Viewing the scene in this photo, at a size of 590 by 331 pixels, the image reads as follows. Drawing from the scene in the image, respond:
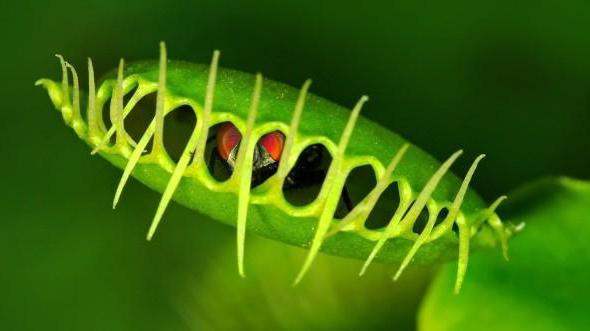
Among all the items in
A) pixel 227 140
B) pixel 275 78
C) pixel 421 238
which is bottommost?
pixel 421 238

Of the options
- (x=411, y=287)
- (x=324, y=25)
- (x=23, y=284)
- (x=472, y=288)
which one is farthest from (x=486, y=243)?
(x=23, y=284)

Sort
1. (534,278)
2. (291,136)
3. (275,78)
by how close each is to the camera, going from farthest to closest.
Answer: (275,78) → (534,278) → (291,136)

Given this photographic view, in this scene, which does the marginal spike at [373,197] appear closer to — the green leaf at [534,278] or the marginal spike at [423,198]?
the marginal spike at [423,198]

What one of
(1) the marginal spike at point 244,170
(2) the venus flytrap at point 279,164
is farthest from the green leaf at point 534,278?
(1) the marginal spike at point 244,170

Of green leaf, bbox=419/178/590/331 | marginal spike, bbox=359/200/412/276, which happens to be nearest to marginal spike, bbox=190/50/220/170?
marginal spike, bbox=359/200/412/276

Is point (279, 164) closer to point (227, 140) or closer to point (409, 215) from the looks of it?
point (409, 215)

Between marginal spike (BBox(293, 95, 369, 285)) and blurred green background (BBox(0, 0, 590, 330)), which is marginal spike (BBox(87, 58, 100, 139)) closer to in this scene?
marginal spike (BBox(293, 95, 369, 285))

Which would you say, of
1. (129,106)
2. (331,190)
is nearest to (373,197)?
(331,190)

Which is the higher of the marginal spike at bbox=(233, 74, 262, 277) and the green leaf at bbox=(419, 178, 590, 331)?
the green leaf at bbox=(419, 178, 590, 331)
